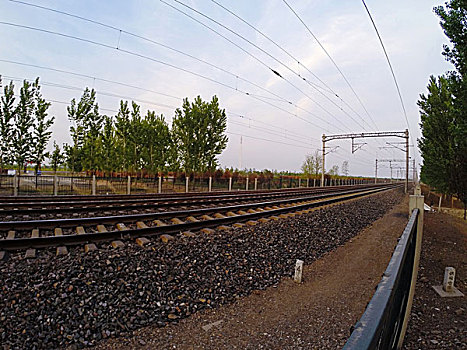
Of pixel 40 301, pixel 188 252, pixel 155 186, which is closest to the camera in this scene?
pixel 40 301

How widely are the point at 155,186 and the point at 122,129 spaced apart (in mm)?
9498

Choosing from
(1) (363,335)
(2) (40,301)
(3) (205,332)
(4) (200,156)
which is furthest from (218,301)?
(4) (200,156)

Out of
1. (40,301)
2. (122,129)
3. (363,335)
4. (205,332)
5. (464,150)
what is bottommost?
(205,332)

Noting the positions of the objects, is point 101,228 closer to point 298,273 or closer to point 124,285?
point 124,285

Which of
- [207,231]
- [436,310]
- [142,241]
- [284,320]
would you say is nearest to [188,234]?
[207,231]

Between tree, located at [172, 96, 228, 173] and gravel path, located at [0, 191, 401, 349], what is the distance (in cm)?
2421

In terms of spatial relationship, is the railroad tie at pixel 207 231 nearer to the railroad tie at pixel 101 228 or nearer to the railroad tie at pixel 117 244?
the railroad tie at pixel 117 244

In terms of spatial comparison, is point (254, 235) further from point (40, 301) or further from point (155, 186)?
point (155, 186)

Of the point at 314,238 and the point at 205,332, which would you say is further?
the point at 314,238

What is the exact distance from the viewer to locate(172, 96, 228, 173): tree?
30312 mm

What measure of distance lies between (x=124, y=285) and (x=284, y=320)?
2434 mm

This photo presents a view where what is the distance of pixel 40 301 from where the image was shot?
12.6ft

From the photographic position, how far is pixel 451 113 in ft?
27.4

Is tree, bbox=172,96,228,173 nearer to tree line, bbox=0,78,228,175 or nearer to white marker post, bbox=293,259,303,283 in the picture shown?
tree line, bbox=0,78,228,175
